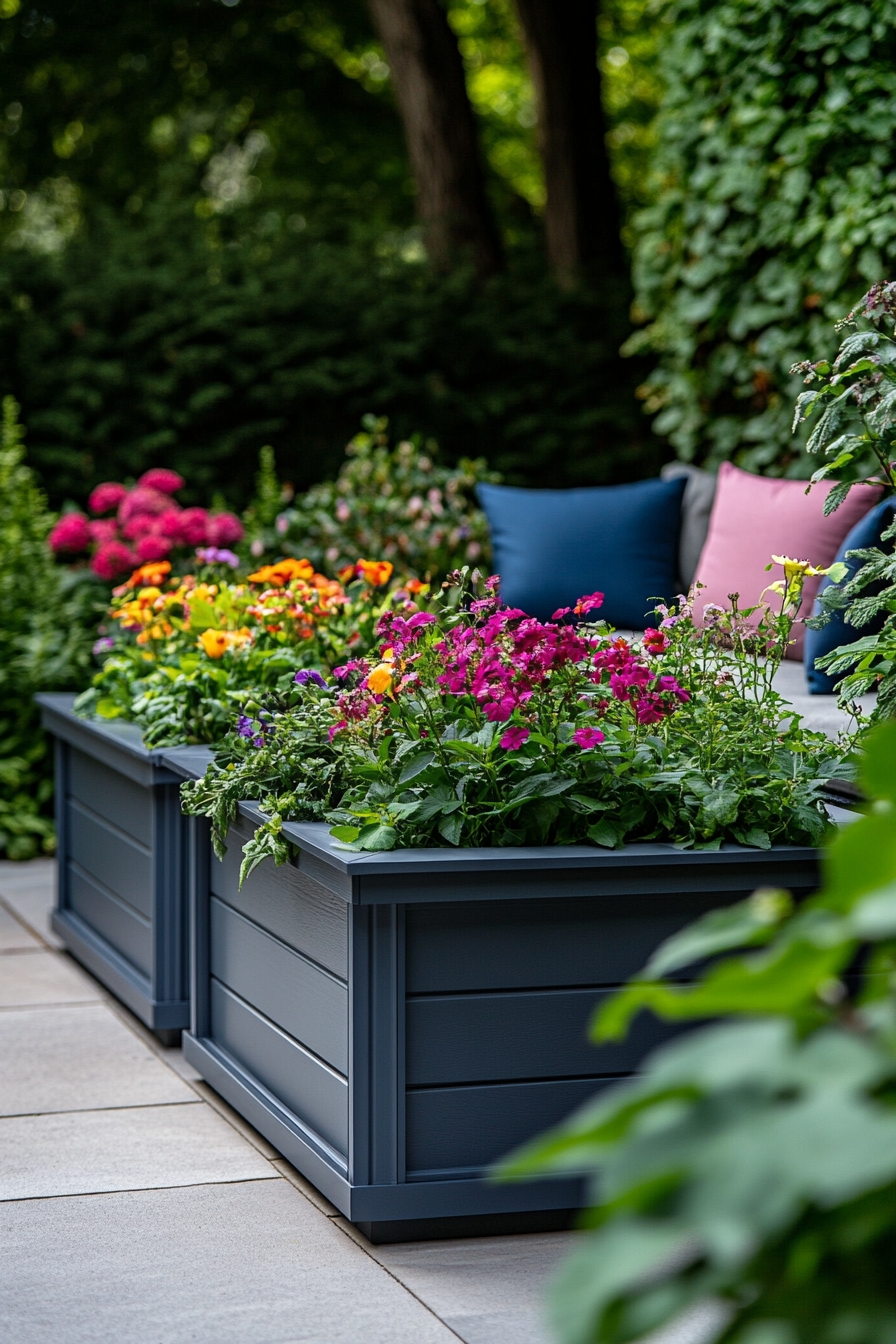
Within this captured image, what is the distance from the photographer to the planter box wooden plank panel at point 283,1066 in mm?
2322

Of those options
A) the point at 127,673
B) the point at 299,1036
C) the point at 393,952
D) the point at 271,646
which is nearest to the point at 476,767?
the point at 393,952

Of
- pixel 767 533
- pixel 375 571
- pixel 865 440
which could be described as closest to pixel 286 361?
pixel 767 533

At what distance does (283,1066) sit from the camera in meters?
2.60

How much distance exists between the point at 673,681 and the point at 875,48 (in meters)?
3.16

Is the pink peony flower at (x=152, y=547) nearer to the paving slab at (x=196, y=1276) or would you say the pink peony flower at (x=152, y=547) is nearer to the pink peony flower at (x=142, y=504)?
the pink peony flower at (x=142, y=504)

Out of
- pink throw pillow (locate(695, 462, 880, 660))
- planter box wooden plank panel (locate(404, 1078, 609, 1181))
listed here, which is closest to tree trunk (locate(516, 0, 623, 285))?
pink throw pillow (locate(695, 462, 880, 660))

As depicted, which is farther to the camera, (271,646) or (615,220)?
(615,220)

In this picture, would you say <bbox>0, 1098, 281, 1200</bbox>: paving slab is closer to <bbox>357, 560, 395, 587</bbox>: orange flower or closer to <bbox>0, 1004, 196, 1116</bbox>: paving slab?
<bbox>0, 1004, 196, 1116</bbox>: paving slab

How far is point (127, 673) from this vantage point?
3.71m

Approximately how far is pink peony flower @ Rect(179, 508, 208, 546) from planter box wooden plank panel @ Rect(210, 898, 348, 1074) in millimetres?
2522

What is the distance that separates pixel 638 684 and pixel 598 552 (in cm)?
249

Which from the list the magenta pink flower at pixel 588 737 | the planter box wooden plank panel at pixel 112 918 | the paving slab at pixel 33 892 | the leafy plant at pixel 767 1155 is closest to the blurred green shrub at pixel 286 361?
the paving slab at pixel 33 892

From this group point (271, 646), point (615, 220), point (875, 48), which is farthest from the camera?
point (615, 220)

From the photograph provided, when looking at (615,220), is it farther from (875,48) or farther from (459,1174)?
(459,1174)
